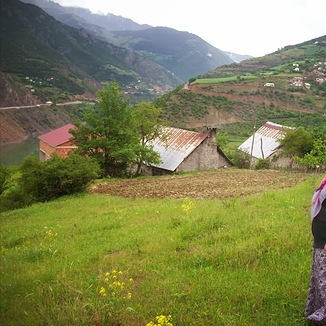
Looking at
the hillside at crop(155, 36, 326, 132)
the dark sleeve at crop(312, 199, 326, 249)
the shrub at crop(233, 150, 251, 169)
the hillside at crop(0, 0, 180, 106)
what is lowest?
the shrub at crop(233, 150, 251, 169)

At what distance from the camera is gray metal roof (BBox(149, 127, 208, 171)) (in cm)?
3022

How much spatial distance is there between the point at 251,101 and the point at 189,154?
53.7 meters

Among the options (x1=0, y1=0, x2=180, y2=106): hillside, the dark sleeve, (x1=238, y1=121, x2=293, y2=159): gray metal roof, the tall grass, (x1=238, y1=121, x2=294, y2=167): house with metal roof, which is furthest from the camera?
(x1=0, y1=0, x2=180, y2=106): hillside

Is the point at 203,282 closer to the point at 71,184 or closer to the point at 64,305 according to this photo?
the point at 64,305

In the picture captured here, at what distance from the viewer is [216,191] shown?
15.9 meters

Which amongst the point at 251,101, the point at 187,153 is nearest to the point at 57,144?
the point at 187,153

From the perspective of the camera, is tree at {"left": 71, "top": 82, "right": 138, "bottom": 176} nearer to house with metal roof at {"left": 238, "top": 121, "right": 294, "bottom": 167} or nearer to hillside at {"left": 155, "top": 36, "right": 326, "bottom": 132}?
house with metal roof at {"left": 238, "top": 121, "right": 294, "bottom": 167}

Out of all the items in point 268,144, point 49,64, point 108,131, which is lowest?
point 268,144

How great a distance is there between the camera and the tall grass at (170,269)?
4238mm

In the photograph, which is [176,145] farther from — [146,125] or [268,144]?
[268,144]

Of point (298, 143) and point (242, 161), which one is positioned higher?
point (298, 143)

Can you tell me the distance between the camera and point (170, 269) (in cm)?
574

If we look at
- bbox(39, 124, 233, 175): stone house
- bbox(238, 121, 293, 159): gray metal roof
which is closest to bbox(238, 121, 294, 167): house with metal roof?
bbox(238, 121, 293, 159): gray metal roof

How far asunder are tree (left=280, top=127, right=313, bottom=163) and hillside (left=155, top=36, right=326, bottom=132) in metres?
33.2
